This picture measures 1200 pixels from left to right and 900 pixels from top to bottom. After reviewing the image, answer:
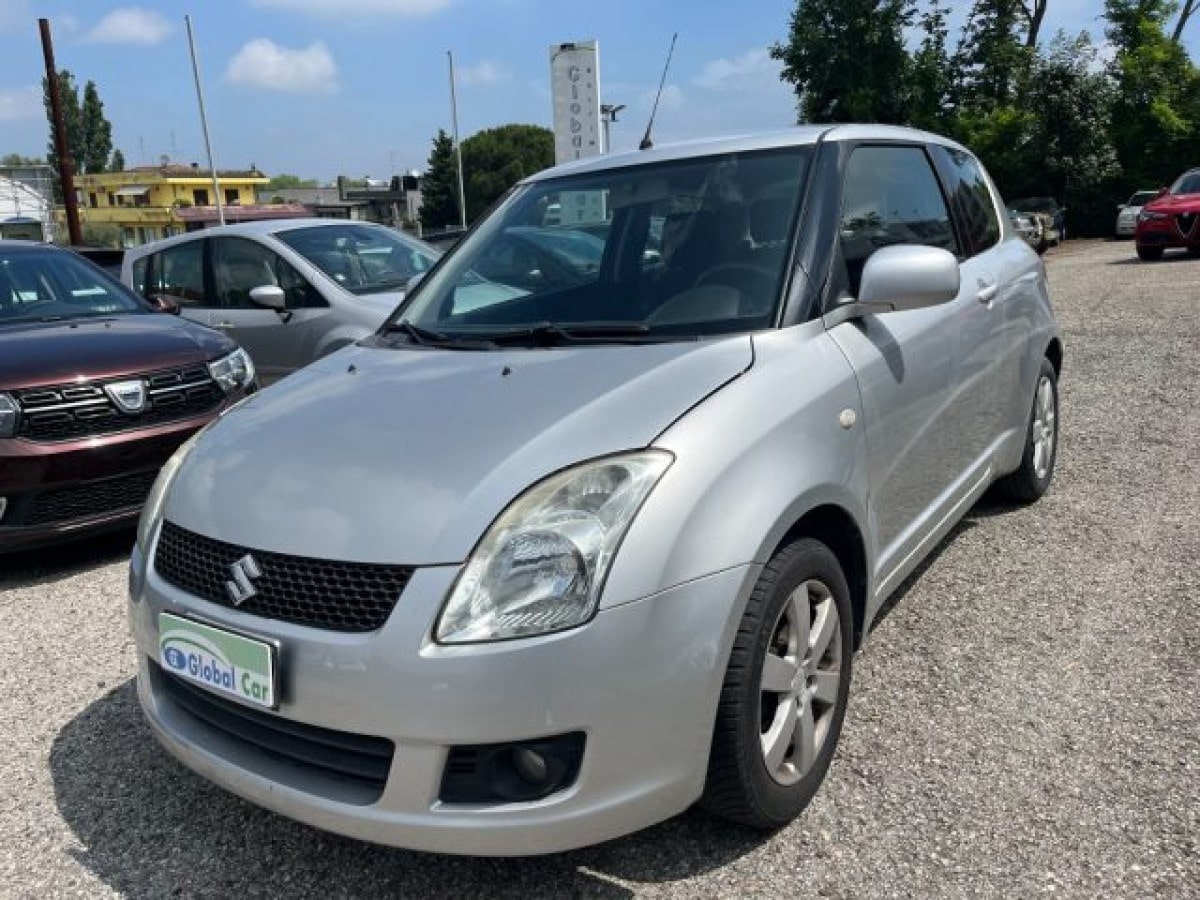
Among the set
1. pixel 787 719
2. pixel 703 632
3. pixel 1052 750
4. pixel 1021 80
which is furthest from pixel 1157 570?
pixel 1021 80

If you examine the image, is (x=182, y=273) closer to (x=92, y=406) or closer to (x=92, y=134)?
(x=92, y=406)

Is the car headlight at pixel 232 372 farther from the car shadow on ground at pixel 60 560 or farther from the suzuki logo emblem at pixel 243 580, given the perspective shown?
Result: the suzuki logo emblem at pixel 243 580

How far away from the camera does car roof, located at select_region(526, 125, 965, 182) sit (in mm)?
3248

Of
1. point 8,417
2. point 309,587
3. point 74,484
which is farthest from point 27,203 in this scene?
point 309,587

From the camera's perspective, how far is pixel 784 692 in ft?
7.79

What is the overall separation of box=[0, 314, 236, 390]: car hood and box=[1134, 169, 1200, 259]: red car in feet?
54.1

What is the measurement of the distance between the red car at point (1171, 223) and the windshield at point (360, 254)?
558 inches

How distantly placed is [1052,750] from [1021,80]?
1347 inches

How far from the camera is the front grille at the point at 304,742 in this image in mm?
2066

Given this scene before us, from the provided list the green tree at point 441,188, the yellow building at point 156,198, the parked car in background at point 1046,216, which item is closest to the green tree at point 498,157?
the green tree at point 441,188

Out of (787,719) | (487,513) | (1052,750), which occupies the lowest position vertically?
(1052,750)

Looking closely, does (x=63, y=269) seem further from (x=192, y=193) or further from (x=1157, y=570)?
(x=192, y=193)

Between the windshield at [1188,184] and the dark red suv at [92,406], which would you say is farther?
the windshield at [1188,184]

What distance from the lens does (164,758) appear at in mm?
2988
